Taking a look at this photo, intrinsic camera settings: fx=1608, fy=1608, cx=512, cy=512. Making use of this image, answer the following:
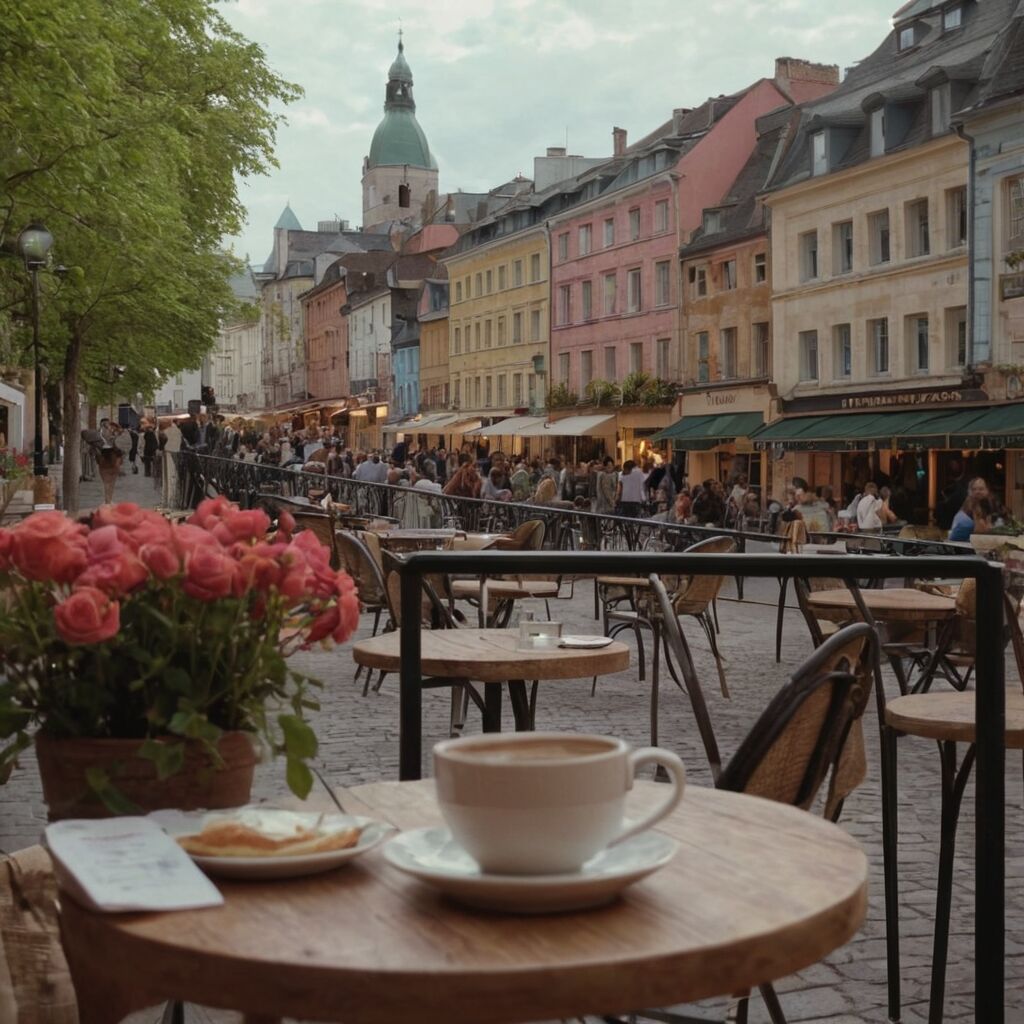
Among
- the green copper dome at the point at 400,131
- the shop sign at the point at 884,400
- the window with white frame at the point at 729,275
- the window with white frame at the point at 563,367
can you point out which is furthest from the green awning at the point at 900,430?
the green copper dome at the point at 400,131

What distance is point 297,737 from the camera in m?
2.25

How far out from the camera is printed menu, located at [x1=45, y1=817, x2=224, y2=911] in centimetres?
183

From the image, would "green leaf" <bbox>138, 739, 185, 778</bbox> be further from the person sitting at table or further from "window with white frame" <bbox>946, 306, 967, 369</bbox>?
"window with white frame" <bbox>946, 306, 967, 369</bbox>

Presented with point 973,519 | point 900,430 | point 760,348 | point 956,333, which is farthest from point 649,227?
point 973,519

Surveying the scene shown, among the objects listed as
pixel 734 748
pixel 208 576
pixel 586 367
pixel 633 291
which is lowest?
pixel 734 748

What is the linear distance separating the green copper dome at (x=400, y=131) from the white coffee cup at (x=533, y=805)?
154236 mm

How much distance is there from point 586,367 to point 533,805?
186 feet

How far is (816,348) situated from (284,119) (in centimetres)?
1580

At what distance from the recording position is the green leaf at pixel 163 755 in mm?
2188

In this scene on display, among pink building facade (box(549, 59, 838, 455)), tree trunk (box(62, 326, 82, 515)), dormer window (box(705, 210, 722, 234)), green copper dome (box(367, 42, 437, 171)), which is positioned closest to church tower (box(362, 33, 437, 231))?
green copper dome (box(367, 42, 437, 171))

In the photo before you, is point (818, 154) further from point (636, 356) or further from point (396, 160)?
point (396, 160)

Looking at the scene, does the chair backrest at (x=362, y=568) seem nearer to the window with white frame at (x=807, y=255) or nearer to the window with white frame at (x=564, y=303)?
the window with white frame at (x=807, y=255)

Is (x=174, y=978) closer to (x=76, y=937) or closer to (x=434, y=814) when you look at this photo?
(x=76, y=937)

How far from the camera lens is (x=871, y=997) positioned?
4465 mm
